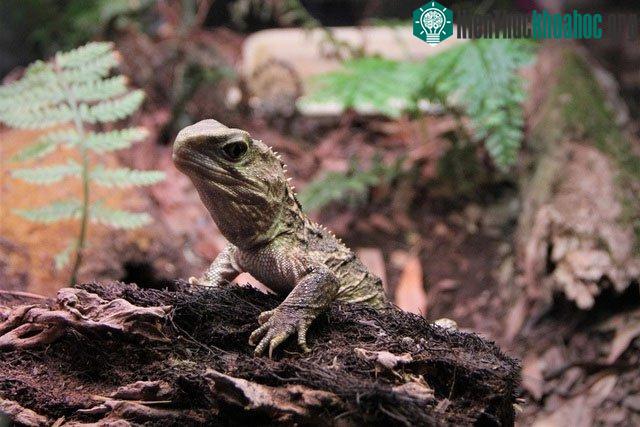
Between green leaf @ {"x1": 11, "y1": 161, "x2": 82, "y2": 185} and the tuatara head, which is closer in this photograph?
the tuatara head

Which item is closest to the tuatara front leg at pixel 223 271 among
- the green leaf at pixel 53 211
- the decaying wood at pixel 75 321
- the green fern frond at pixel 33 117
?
the decaying wood at pixel 75 321

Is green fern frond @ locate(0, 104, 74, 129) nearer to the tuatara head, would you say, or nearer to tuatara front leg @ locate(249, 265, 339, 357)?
the tuatara head

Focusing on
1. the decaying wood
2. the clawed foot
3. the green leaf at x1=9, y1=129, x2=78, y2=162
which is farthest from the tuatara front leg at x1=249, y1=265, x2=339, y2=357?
the green leaf at x1=9, y1=129, x2=78, y2=162

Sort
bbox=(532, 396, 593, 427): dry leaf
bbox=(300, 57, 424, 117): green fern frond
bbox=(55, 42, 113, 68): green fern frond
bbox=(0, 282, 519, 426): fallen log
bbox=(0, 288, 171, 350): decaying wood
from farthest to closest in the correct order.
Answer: bbox=(300, 57, 424, 117): green fern frond
bbox=(532, 396, 593, 427): dry leaf
bbox=(55, 42, 113, 68): green fern frond
bbox=(0, 288, 171, 350): decaying wood
bbox=(0, 282, 519, 426): fallen log

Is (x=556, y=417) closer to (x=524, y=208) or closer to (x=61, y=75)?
(x=524, y=208)

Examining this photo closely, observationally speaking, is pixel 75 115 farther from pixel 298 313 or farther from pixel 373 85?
pixel 373 85

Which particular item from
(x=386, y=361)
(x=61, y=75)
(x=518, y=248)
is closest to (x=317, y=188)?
(x=518, y=248)

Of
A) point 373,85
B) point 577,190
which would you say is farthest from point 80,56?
point 577,190
